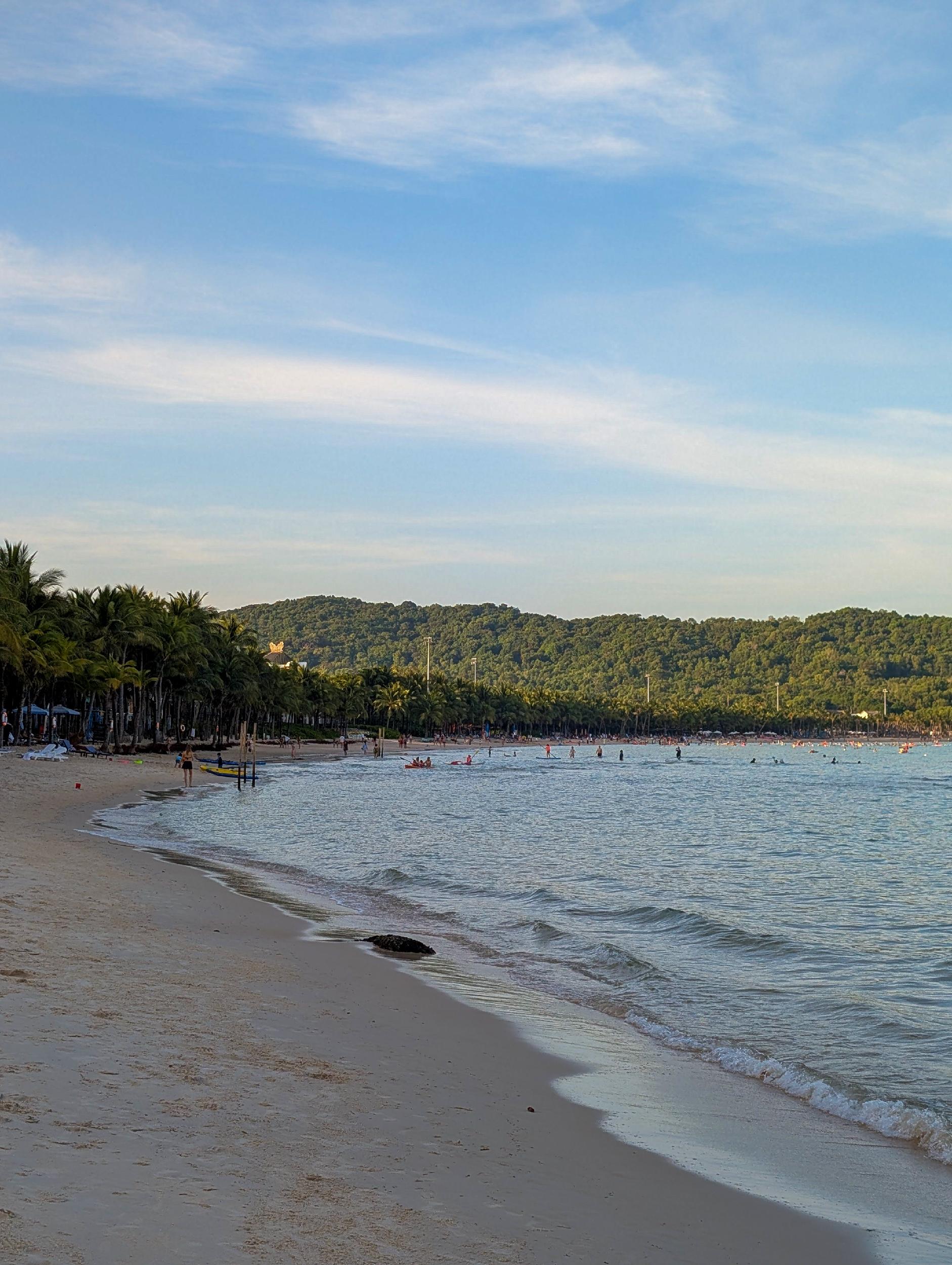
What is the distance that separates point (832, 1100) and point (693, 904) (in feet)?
33.5

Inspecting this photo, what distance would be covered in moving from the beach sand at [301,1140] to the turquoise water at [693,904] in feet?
7.49

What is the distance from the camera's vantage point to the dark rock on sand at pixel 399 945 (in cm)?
1259

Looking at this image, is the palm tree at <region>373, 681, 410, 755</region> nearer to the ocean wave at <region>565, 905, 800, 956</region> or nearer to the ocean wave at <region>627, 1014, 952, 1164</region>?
the ocean wave at <region>565, 905, 800, 956</region>

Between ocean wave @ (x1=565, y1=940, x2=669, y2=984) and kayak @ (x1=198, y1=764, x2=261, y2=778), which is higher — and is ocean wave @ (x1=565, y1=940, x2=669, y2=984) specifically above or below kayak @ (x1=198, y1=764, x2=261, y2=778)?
above

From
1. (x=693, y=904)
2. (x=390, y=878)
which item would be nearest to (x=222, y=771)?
(x=390, y=878)

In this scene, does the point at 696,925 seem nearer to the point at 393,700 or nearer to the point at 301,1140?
the point at 301,1140

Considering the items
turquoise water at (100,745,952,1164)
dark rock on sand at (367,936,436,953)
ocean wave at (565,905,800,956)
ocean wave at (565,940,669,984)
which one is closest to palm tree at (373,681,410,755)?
turquoise water at (100,745,952,1164)

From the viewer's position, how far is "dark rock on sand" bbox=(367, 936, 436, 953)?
12.6 metres

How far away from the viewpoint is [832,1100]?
26.0ft

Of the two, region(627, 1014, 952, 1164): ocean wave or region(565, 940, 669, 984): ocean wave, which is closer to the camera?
region(627, 1014, 952, 1164): ocean wave

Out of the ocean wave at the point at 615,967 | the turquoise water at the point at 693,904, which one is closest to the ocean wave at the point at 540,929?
the turquoise water at the point at 693,904

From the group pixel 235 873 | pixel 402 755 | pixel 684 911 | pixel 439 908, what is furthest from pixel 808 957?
pixel 402 755

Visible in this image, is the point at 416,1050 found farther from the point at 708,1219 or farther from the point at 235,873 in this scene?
the point at 235,873

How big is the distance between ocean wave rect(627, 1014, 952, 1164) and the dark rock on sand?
356cm
